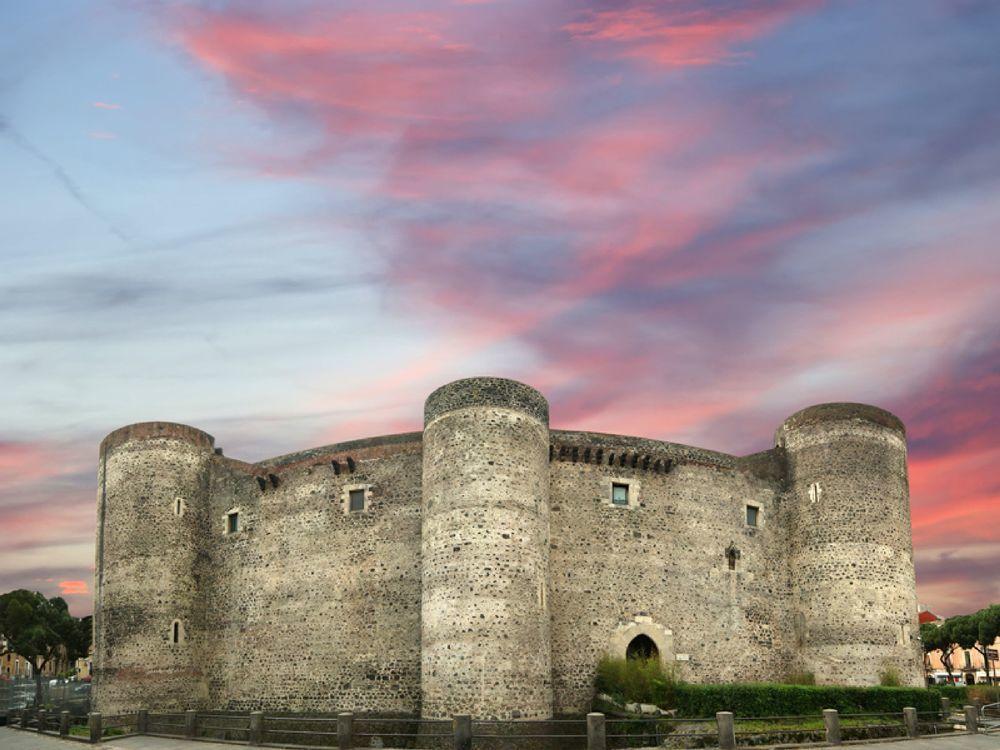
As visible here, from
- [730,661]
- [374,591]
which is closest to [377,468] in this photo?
[374,591]

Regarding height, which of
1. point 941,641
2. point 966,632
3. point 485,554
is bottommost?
point 941,641

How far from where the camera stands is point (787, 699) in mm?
29094

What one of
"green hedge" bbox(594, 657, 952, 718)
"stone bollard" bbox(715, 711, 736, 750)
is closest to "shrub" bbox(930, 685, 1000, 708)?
"green hedge" bbox(594, 657, 952, 718)

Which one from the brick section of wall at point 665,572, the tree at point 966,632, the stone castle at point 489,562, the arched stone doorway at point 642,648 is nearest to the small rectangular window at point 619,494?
the stone castle at point 489,562

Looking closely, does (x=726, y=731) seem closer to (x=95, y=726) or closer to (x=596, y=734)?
(x=596, y=734)

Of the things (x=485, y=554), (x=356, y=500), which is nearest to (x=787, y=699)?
(x=485, y=554)

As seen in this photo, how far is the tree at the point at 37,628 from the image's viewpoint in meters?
58.9

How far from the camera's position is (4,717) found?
3972cm

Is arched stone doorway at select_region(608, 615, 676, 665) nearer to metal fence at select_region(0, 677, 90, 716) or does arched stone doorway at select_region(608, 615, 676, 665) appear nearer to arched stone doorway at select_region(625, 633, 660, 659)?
arched stone doorway at select_region(625, 633, 660, 659)

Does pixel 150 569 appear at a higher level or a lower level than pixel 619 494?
lower

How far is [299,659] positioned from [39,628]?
3504 centimetres

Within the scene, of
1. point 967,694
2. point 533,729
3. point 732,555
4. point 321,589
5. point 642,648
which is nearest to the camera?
point 533,729

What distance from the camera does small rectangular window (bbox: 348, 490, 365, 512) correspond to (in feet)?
107

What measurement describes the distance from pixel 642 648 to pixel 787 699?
16.1 feet
